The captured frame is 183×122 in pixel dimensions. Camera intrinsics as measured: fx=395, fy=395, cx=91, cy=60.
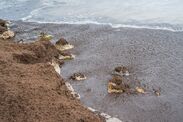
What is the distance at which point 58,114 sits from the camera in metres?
5.67

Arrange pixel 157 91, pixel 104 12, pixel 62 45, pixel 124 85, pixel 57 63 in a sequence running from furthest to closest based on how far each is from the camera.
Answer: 1. pixel 104 12
2. pixel 62 45
3. pixel 57 63
4. pixel 124 85
5. pixel 157 91

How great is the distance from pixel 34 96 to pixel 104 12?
23.0 feet

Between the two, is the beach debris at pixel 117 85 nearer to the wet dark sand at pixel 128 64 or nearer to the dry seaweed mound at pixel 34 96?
the wet dark sand at pixel 128 64

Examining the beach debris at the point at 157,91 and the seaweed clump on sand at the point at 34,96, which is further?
the beach debris at the point at 157,91

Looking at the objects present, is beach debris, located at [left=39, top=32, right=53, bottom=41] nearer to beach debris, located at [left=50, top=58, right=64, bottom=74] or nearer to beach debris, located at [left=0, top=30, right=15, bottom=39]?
beach debris, located at [left=0, top=30, right=15, bottom=39]

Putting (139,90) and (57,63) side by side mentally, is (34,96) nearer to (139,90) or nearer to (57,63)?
(139,90)

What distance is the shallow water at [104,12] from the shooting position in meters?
11.1

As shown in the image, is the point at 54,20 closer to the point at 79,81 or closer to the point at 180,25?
the point at 180,25

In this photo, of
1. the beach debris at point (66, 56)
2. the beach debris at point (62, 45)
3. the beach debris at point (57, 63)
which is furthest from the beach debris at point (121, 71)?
the beach debris at point (62, 45)

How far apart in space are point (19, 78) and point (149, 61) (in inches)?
131

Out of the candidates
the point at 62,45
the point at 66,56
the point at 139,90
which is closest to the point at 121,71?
the point at 139,90

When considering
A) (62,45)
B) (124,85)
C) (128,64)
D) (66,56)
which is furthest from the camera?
(62,45)

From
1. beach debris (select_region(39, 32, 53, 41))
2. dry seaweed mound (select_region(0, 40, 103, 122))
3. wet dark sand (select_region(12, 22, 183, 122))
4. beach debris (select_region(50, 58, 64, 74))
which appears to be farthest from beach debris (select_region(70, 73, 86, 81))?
beach debris (select_region(39, 32, 53, 41))

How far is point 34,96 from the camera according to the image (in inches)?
234
